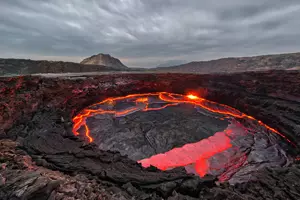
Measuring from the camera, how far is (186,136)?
41.3 feet

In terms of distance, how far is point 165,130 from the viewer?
44.0ft

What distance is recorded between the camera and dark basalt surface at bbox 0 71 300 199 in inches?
167

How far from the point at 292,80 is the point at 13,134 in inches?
1060

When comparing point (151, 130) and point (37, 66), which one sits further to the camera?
point (37, 66)

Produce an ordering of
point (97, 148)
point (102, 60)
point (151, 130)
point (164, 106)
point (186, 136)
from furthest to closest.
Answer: point (102, 60), point (164, 106), point (151, 130), point (186, 136), point (97, 148)

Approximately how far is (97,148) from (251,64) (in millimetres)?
58772

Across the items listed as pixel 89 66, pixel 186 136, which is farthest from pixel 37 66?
pixel 186 136

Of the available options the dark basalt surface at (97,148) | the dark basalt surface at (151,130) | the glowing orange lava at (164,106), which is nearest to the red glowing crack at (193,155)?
the dark basalt surface at (151,130)

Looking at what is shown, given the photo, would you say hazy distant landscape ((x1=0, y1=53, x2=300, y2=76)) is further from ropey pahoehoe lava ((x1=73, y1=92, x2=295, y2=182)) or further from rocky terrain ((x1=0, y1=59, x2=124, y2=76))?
ropey pahoehoe lava ((x1=73, y1=92, x2=295, y2=182))

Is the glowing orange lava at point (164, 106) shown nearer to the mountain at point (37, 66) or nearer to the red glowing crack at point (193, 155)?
the red glowing crack at point (193, 155)

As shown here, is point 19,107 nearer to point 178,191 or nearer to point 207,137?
point 178,191

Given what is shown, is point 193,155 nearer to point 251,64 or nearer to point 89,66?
point 89,66

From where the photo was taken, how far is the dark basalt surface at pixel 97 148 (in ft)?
13.9

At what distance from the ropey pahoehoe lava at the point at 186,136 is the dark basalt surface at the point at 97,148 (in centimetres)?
146
